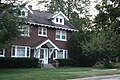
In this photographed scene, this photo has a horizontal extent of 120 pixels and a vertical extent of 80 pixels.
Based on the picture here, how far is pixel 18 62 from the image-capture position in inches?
1435

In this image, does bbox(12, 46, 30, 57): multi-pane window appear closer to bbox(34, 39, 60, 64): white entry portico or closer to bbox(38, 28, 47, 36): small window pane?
bbox(34, 39, 60, 64): white entry portico

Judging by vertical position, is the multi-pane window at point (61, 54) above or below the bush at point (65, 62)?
above

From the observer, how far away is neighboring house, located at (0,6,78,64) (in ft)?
128

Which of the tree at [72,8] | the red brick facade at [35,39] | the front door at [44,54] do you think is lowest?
the front door at [44,54]

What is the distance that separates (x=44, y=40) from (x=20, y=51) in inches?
161

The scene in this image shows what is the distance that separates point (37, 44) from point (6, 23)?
1585 centimetres

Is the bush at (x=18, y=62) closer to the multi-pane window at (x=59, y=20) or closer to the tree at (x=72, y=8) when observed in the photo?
the multi-pane window at (x=59, y=20)

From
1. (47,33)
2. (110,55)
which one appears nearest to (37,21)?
(47,33)

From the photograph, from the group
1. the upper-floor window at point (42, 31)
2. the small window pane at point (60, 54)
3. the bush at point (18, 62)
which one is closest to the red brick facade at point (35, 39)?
the upper-floor window at point (42, 31)

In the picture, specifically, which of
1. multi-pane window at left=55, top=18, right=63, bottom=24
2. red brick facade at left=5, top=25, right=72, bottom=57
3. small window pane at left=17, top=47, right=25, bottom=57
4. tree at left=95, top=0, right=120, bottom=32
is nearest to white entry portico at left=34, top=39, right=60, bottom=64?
red brick facade at left=5, top=25, right=72, bottom=57

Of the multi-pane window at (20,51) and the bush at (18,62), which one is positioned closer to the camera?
the bush at (18,62)

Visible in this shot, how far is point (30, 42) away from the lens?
40.2 m

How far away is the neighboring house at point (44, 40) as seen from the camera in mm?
39062

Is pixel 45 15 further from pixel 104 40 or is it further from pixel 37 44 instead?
pixel 104 40
